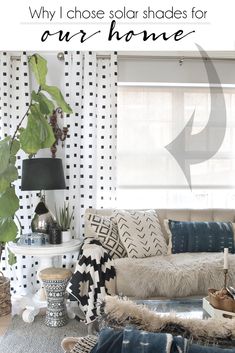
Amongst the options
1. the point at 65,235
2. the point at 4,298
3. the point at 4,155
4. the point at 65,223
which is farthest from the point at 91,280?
the point at 4,155

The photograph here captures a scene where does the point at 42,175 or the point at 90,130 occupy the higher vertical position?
the point at 90,130

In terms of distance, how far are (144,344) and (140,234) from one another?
6.85 feet

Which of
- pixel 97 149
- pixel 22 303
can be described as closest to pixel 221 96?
pixel 97 149

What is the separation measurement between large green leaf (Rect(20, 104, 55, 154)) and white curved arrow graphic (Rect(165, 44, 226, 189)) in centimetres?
135

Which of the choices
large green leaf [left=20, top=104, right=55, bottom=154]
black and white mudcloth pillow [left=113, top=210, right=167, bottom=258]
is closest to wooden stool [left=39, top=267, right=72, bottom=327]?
black and white mudcloth pillow [left=113, top=210, right=167, bottom=258]

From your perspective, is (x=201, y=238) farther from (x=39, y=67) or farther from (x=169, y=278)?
(x=39, y=67)

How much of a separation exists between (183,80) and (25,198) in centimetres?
192

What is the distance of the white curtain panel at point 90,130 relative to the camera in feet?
10.9

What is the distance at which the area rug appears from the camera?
88.7 inches

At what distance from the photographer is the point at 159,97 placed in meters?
3.53

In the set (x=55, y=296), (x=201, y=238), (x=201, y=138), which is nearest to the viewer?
(x=55, y=296)

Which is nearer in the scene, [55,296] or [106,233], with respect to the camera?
[55,296]

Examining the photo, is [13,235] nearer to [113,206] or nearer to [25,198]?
[25,198]

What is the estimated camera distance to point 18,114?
3338mm
